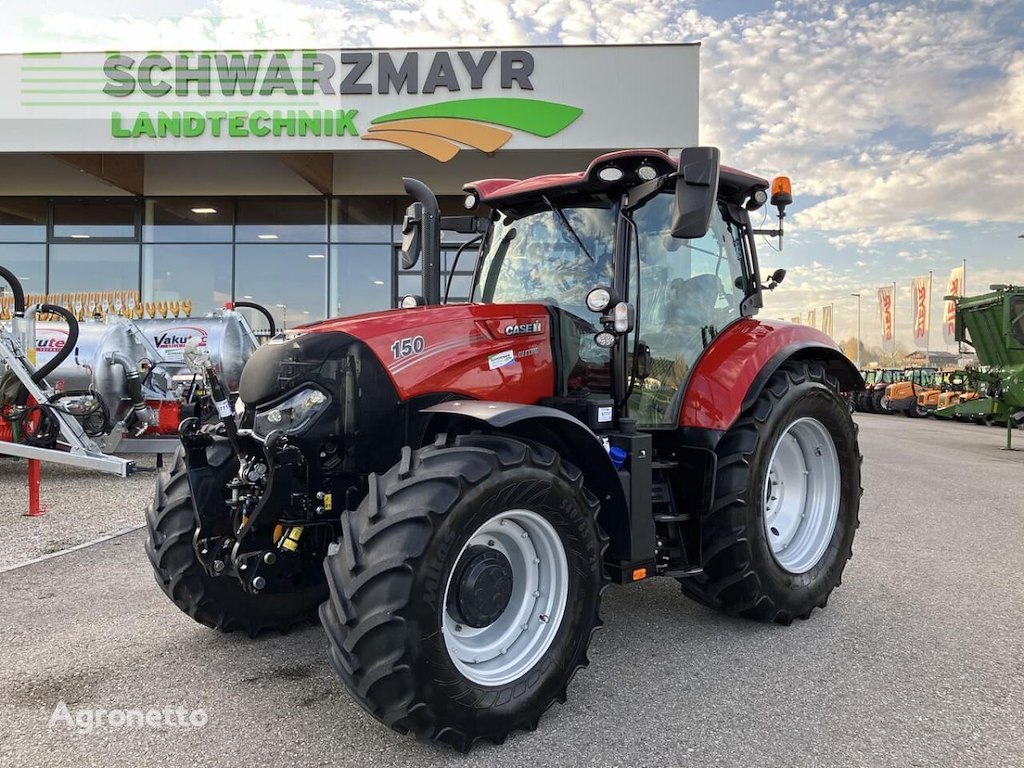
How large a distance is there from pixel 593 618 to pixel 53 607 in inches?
124

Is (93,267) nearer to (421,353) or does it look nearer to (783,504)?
(421,353)

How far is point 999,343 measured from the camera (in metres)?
14.5

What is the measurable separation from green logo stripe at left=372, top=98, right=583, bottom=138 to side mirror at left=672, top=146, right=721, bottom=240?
10493 mm

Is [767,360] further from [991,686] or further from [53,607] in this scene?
[53,607]

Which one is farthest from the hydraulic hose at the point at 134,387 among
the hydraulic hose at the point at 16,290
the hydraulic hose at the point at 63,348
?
the hydraulic hose at the point at 16,290

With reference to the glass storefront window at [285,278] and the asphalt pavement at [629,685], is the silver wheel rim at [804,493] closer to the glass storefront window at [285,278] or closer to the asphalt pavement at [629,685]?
the asphalt pavement at [629,685]

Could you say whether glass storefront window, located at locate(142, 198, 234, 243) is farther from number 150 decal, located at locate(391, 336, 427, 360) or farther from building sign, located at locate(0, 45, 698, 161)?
number 150 decal, located at locate(391, 336, 427, 360)

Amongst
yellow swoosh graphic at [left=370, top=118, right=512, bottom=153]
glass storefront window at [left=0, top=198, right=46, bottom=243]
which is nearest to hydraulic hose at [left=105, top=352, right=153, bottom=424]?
yellow swoosh graphic at [left=370, top=118, right=512, bottom=153]

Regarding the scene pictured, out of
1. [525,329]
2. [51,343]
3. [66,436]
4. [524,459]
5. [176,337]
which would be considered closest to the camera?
[524,459]

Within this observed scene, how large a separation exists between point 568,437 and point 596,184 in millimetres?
1294

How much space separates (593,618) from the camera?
2863 millimetres

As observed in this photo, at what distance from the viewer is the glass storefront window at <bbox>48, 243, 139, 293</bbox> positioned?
52.2 ft

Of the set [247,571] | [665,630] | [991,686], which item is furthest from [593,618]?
[991,686]

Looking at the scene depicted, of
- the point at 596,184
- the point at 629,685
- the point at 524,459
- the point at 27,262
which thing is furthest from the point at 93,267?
the point at 629,685
